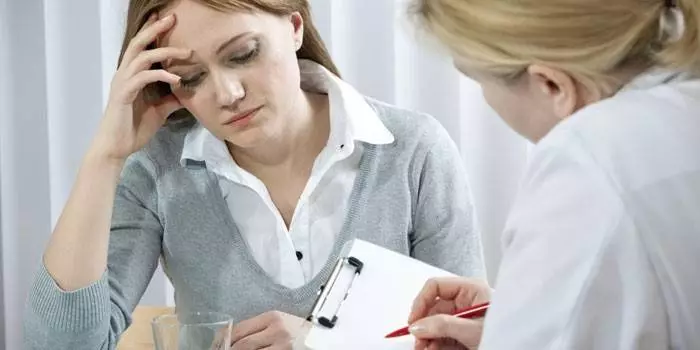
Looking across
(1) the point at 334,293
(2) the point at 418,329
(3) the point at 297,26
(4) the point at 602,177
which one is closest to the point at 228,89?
(3) the point at 297,26

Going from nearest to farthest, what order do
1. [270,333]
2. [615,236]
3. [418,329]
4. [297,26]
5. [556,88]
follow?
1. [615,236]
2. [556,88]
3. [418,329]
4. [270,333]
5. [297,26]

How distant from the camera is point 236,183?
1.42 meters

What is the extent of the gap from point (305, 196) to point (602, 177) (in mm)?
811

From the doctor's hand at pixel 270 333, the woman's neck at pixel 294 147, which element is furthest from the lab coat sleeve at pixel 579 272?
the woman's neck at pixel 294 147

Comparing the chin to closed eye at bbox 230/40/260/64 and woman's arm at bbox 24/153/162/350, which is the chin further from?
woman's arm at bbox 24/153/162/350

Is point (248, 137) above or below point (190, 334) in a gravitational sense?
above

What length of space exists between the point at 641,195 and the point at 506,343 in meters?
0.15

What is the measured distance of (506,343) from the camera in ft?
2.22

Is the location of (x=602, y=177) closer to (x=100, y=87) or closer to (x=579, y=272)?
(x=579, y=272)

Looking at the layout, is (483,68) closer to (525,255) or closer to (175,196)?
(525,255)

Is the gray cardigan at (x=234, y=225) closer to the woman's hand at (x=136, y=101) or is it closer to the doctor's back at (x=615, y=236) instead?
the woman's hand at (x=136, y=101)

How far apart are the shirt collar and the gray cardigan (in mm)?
26

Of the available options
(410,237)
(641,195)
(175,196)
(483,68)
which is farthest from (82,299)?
(641,195)

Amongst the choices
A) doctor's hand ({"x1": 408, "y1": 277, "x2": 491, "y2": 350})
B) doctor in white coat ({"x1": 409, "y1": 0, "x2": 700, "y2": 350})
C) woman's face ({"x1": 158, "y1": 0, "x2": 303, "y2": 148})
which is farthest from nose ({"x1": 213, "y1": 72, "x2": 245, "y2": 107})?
doctor in white coat ({"x1": 409, "y1": 0, "x2": 700, "y2": 350})
